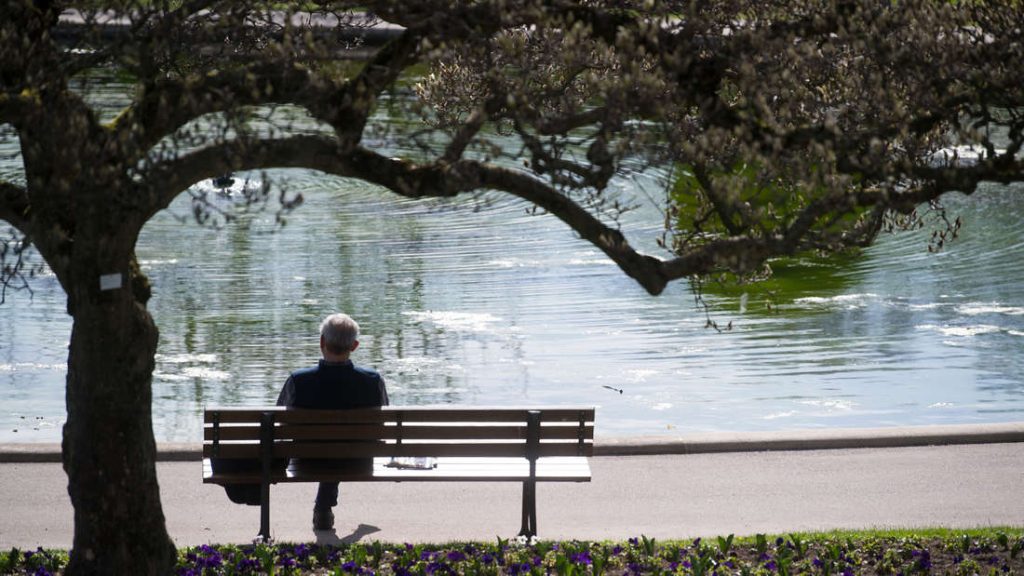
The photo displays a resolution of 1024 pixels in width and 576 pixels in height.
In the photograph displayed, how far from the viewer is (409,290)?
16.4 metres

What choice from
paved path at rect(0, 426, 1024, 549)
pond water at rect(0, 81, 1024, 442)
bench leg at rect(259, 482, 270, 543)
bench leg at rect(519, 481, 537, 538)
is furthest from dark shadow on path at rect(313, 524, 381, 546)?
pond water at rect(0, 81, 1024, 442)

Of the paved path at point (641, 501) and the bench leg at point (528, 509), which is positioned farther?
the paved path at point (641, 501)

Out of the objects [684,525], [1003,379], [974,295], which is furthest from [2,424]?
[974,295]

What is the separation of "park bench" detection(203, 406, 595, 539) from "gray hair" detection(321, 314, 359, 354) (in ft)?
1.37

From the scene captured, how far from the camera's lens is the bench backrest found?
7.46 m

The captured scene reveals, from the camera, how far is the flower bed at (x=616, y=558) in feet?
A: 22.4

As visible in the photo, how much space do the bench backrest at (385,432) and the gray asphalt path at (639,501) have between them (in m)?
0.52

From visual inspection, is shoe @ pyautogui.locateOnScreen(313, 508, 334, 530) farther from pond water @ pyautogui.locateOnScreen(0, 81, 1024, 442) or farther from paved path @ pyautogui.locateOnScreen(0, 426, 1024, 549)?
pond water @ pyautogui.locateOnScreen(0, 81, 1024, 442)

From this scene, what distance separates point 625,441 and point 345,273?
834 cm

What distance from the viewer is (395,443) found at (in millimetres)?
7582

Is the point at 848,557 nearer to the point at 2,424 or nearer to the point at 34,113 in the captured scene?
the point at 34,113

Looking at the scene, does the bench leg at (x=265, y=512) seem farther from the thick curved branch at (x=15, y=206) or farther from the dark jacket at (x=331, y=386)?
the thick curved branch at (x=15, y=206)

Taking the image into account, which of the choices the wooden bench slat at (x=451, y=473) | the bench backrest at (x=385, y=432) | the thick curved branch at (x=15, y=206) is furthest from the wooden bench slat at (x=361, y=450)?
the thick curved branch at (x=15, y=206)

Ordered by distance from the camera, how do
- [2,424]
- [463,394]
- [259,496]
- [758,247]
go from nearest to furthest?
1. [758,247]
2. [259,496]
3. [2,424]
4. [463,394]
